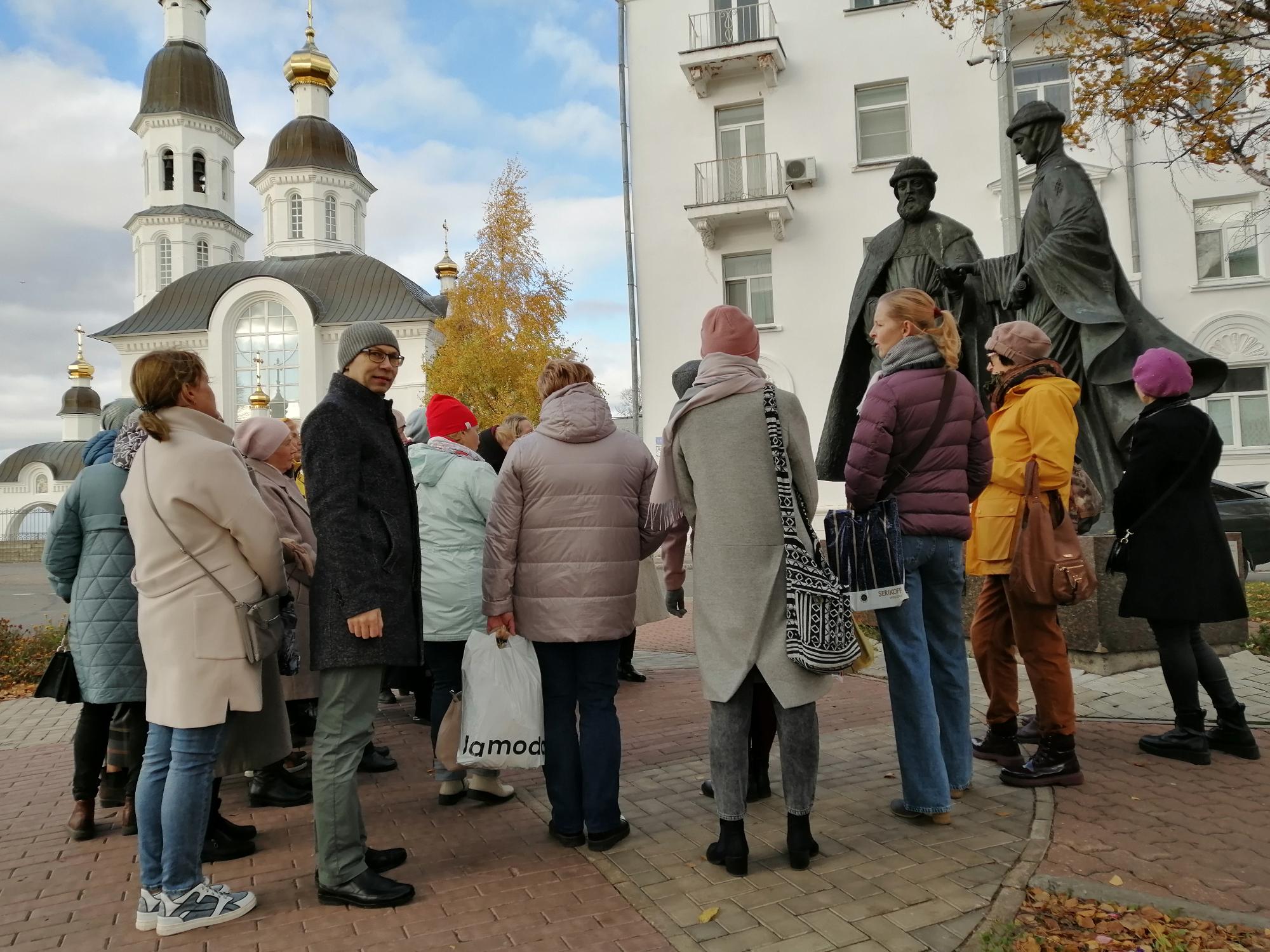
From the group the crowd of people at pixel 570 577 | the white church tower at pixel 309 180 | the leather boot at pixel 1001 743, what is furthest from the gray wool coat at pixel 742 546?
the white church tower at pixel 309 180

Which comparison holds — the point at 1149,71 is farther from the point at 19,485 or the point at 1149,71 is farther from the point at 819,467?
the point at 19,485

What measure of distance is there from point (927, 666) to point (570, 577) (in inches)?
57.5

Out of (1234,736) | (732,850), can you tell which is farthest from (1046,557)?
(732,850)

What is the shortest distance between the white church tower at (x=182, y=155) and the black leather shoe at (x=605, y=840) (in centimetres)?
6130

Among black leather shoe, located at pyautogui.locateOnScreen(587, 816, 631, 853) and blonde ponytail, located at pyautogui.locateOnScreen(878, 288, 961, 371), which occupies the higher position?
blonde ponytail, located at pyautogui.locateOnScreen(878, 288, 961, 371)

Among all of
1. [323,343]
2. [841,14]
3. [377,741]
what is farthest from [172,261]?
[377,741]

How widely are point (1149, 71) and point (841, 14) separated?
14.7 metres

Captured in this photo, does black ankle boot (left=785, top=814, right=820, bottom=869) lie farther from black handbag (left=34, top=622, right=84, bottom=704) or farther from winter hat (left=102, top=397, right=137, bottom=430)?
winter hat (left=102, top=397, right=137, bottom=430)

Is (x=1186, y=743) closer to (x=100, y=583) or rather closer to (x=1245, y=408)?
(x=100, y=583)

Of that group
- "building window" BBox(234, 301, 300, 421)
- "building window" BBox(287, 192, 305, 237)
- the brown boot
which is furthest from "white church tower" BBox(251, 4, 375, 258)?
the brown boot

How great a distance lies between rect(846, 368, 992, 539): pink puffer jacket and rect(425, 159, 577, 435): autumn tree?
1048 inches

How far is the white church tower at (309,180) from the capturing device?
2265 inches

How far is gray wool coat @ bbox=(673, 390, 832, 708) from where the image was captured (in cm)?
347

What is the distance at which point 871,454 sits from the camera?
12.3ft
